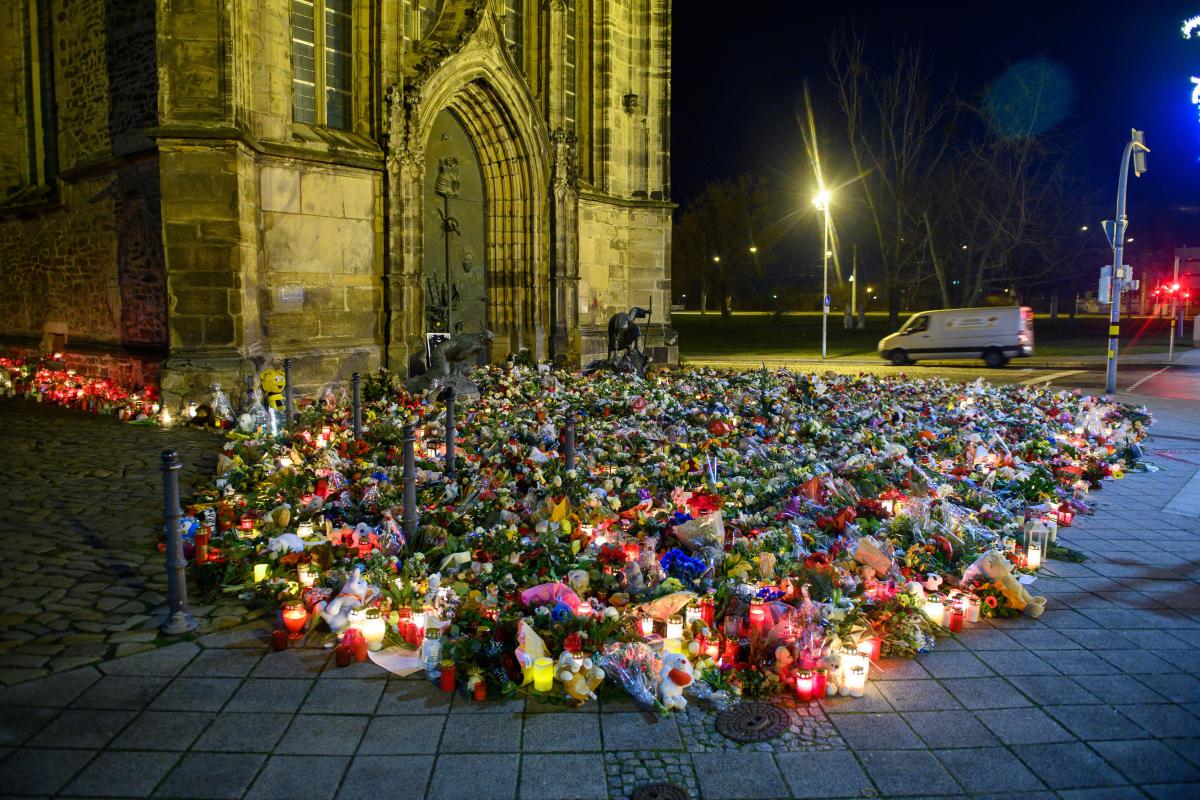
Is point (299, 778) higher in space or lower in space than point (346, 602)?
lower

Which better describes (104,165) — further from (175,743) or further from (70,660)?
(175,743)

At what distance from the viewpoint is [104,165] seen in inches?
516

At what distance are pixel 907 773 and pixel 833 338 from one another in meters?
40.6

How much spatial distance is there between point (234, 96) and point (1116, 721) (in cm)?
1161

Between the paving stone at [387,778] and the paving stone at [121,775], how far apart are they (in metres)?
0.75

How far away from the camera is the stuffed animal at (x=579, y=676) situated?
4.22 metres

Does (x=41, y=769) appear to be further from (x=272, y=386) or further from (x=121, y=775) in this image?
(x=272, y=386)

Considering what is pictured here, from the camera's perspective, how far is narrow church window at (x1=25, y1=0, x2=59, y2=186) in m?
15.4

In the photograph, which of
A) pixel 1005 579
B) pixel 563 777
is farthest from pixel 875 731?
pixel 1005 579

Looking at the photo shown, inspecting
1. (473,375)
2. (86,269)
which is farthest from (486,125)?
(86,269)

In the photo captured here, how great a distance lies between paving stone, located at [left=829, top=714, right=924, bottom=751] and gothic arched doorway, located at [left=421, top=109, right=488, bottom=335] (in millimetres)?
12428

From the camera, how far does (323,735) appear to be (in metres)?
3.86

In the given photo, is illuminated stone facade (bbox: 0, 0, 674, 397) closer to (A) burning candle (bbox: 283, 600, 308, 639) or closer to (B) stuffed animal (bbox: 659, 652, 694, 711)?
(A) burning candle (bbox: 283, 600, 308, 639)

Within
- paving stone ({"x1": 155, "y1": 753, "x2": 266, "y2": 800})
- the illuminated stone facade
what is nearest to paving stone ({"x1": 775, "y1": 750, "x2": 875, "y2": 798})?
paving stone ({"x1": 155, "y1": 753, "x2": 266, "y2": 800})
